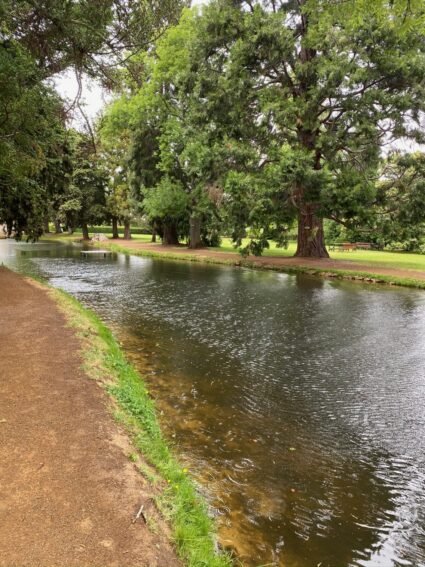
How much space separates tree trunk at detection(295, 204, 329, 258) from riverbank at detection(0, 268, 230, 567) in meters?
19.0

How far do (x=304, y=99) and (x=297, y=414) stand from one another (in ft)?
63.0

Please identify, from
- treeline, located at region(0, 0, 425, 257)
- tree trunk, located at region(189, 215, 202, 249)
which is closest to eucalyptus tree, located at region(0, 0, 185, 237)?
treeline, located at region(0, 0, 425, 257)

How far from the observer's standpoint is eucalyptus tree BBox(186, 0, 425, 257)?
19484 millimetres

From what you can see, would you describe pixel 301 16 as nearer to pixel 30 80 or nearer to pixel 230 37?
pixel 230 37

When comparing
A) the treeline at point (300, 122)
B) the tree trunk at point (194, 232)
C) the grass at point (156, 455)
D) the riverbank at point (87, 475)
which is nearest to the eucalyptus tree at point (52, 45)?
the grass at point (156, 455)

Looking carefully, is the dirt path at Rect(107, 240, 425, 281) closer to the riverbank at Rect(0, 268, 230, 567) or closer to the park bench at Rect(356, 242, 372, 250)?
the park bench at Rect(356, 242, 372, 250)

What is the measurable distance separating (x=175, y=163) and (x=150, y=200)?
3.76 metres

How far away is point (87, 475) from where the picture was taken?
3.69m

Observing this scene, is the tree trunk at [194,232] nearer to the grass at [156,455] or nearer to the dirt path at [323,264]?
the dirt path at [323,264]

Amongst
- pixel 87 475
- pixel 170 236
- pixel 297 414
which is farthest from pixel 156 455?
pixel 170 236

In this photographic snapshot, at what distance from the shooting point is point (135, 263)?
2655 cm

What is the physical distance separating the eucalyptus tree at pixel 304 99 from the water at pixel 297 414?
28.3ft

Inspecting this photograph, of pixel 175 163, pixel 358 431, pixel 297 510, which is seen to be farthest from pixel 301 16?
pixel 297 510

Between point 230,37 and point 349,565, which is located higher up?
point 230,37
